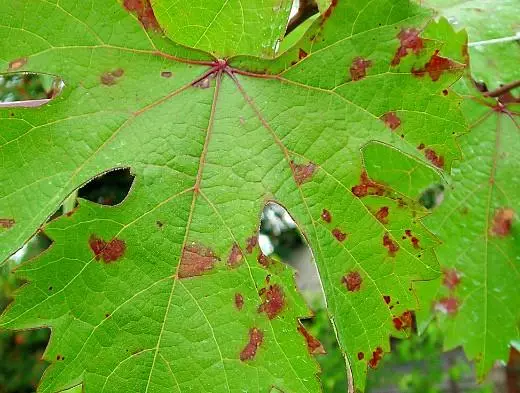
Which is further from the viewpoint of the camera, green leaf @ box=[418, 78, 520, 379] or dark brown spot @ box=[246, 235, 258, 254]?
green leaf @ box=[418, 78, 520, 379]

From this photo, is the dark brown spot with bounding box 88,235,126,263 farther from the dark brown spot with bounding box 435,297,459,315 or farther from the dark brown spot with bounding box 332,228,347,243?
the dark brown spot with bounding box 435,297,459,315

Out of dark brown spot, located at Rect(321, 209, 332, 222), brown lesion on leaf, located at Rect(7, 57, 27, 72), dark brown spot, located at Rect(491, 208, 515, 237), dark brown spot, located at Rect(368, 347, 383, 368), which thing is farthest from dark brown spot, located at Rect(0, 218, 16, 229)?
dark brown spot, located at Rect(491, 208, 515, 237)

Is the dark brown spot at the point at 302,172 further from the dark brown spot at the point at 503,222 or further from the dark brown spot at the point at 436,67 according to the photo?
the dark brown spot at the point at 503,222

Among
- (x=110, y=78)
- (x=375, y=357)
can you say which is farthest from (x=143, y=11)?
(x=375, y=357)

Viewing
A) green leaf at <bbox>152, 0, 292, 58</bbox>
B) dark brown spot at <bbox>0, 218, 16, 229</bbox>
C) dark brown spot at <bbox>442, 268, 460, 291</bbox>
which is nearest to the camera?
dark brown spot at <bbox>0, 218, 16, 229</bbox>

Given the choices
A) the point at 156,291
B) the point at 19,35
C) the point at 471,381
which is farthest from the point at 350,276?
the point at 471,381

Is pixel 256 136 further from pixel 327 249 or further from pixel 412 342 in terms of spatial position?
pixel 412 342

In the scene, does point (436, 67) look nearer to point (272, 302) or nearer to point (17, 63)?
point (272, 302)
